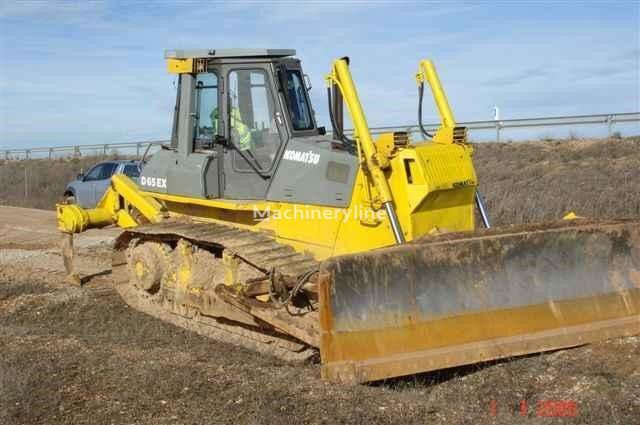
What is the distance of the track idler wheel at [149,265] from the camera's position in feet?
31.0

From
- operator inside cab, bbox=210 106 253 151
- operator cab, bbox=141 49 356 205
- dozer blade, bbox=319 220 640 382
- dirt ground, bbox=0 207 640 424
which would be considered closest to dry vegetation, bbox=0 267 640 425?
dirt ground, bbox=0 207 640 424

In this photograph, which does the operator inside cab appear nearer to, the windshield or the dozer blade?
the windshield

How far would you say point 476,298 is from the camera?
6684mm

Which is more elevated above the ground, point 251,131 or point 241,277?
point 251,131

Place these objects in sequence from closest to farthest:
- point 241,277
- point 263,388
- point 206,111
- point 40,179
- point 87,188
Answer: point 263,388 < point 241,277 < point 206,111 < point 87,188 < point 40,179

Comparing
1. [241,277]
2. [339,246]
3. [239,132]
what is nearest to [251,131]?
[239,132]

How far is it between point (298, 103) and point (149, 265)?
2676 millimetres

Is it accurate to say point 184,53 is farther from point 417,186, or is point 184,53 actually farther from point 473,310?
point 473,310

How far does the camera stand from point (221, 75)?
8.84 metres

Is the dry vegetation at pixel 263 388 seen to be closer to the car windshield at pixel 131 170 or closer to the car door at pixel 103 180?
the car windshield at pixel 131 170

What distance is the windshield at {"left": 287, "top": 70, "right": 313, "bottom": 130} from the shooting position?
8.55 m

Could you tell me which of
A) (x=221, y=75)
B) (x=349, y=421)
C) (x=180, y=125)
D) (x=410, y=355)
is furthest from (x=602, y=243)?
(x=180, y=125)

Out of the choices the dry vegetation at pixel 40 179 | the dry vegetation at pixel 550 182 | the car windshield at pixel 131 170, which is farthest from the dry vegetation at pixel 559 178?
the dry vegetation at pixel 40 179

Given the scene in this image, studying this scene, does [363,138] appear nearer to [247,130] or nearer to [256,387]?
[247,130]
